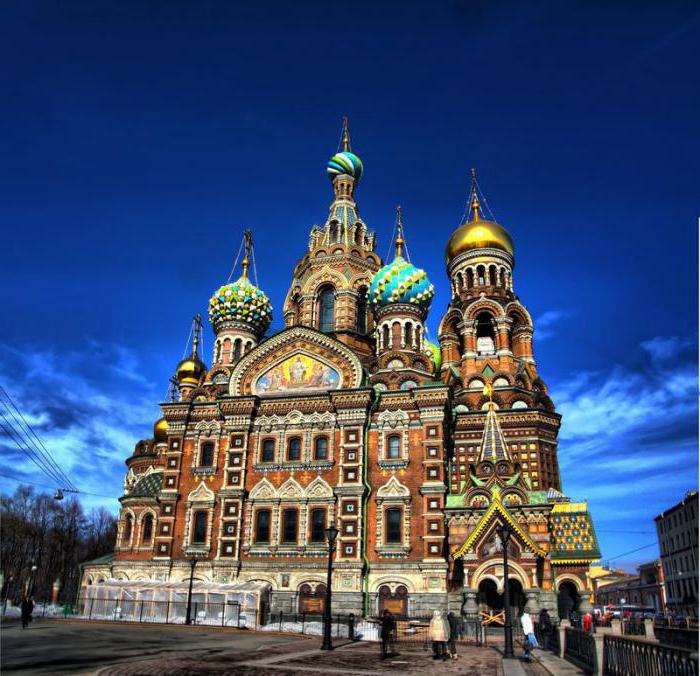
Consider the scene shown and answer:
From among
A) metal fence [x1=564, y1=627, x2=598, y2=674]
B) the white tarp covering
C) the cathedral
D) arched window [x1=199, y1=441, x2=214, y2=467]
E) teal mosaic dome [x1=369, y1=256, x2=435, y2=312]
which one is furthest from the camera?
teal mosaic dome [x1=369, y1=256, x2=435, y2=312]

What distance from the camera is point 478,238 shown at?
152 ft

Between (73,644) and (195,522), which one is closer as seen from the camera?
(73,644)

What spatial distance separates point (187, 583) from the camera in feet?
96.3

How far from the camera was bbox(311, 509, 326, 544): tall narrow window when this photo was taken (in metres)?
30.3

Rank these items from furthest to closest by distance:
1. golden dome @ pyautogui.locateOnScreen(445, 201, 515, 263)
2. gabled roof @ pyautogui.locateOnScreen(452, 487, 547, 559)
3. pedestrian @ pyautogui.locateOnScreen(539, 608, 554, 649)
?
1. golden dome @ pyautogui.locateOnScreen(445, 201, 515, 263)
2. gabled roof @ pyautogui.locateOnScreen(452, 487, 547, 559)
3. pedestrian @ pyautogui.locateOnScreen(539, 608, 554, 649)

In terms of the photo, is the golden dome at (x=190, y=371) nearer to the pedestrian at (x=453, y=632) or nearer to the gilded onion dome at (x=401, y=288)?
the gilded onion dome at (x=401, y=288)

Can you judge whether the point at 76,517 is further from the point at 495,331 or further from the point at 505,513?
the point at 505,513

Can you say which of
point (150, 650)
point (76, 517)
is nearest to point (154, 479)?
point (150, 650)

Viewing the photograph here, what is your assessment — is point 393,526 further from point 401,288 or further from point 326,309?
point 326,309

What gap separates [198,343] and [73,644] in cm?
3446

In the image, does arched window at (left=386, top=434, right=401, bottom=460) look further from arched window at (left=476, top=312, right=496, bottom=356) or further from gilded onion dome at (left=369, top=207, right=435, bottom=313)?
arched window at (left=476, top=312, right=496, bottom=356)

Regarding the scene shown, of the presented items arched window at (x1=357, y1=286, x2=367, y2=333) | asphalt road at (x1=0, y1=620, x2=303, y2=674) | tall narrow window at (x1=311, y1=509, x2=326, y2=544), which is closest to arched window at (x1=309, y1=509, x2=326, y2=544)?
tall narrow window at (x1=311, y1=509, x2=326, y2=544)

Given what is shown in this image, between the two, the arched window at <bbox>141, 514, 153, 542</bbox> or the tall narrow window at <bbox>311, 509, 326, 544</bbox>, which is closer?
the tall narrow window at <bbox>311, 509, 326, 544</bbox>

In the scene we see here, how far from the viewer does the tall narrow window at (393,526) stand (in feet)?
97.3
